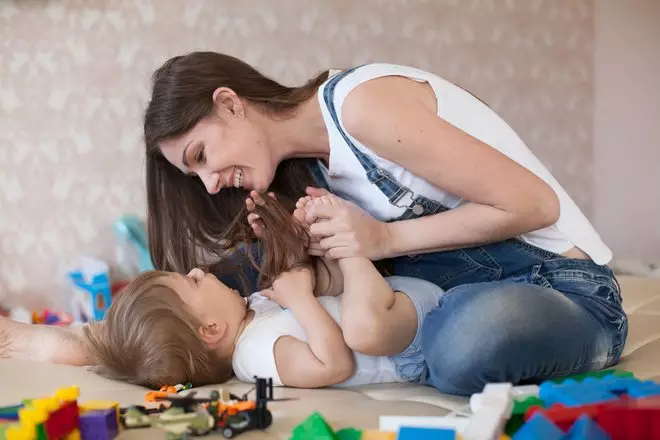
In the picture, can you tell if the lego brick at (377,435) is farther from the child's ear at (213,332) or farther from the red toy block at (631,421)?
the child's ear at (213,332)

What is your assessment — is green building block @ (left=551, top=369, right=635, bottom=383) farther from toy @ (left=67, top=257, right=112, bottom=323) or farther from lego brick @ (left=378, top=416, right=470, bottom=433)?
toy @ (left=67, top=257, right=112, bottom=323)

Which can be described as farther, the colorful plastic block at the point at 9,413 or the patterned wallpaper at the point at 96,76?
the patterned wallpaper at the point at 96,76

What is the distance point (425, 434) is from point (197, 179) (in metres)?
0.87

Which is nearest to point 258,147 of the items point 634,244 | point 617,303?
point 617,303

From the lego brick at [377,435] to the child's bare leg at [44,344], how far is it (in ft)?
2.47

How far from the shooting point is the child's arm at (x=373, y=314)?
116cm

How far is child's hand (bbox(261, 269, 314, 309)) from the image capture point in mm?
1288

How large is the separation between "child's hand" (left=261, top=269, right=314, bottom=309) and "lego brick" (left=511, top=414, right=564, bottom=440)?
1.90 ft

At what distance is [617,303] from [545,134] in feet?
5.04

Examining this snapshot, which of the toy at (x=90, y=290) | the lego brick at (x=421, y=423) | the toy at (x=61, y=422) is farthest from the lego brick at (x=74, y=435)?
the toy at (x=90, y=290)

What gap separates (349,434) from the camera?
85cm

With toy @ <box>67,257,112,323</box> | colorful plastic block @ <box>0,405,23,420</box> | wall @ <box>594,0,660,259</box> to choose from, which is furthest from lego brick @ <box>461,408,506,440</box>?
wall @ <box>594,0,660,259</box>

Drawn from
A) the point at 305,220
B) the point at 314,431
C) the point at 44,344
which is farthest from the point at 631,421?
the point at 44,344

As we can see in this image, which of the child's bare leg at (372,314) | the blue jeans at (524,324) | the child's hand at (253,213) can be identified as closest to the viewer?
the blue jeans at (524,324)
